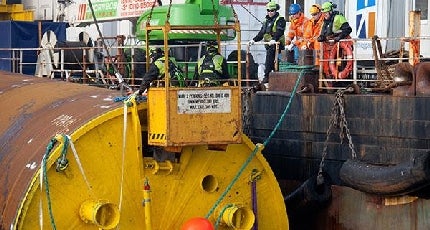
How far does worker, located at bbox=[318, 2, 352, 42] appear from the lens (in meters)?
13.6

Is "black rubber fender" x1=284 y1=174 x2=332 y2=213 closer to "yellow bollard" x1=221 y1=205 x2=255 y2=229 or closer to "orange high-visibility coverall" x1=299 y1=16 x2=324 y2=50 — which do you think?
"yellow bollard" x1=221 y1=205 x2=255 y2=229

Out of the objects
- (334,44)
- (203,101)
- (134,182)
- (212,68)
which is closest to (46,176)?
(134,182)

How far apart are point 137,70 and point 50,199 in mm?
6827

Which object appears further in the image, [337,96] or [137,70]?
[137,70]

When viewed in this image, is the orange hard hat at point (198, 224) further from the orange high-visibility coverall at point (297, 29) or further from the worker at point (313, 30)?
the orange high-visibility coverall at point (297, 29)

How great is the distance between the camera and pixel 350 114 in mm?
11656

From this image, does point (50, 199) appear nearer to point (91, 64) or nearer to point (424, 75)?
point (424, 75)

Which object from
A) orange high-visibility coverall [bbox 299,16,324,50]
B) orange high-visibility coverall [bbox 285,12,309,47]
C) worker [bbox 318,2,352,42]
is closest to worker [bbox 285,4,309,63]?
orange high-visibility coverall [bbox 285,12,309,47]

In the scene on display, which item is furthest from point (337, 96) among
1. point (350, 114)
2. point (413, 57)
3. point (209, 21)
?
point (209, 21)

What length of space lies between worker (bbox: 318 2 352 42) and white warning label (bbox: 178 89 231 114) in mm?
4539

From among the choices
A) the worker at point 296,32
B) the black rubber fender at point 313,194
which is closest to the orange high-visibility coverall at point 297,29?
the worker at point 296,32

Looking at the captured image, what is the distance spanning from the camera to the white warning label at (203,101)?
29.7ft

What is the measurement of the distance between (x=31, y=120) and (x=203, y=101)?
6.84 feet

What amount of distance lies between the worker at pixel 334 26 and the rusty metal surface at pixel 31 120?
4168mm
